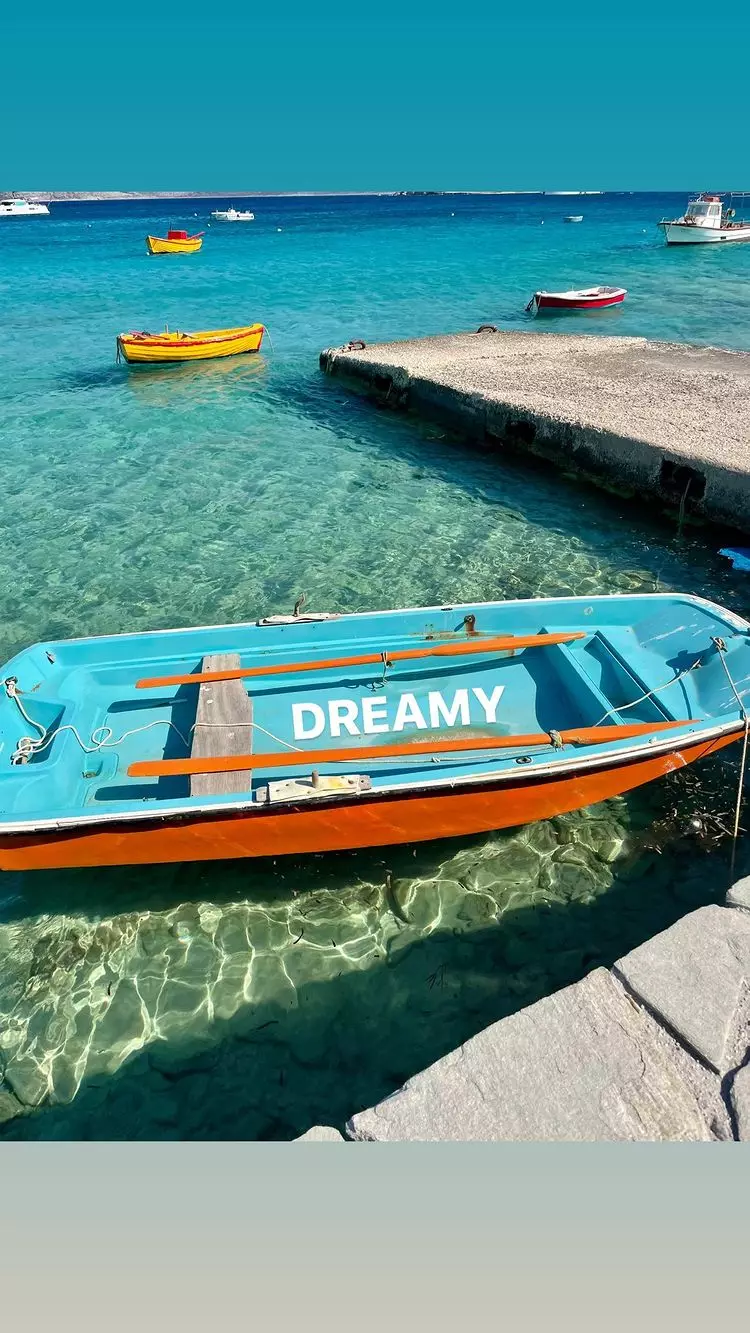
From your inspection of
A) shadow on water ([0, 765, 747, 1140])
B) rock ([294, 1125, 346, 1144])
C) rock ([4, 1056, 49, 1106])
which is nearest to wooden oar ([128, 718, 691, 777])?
shadow on water ([0, 765, 747, 1140])

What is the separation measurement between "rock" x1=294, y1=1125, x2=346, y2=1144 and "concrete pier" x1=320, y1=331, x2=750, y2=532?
10.1m

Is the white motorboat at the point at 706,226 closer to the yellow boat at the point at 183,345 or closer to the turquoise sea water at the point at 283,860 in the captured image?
the turquoise sea water at the point at 283,860

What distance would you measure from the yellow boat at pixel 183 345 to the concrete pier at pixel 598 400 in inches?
147

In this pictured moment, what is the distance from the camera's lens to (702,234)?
4838 cm

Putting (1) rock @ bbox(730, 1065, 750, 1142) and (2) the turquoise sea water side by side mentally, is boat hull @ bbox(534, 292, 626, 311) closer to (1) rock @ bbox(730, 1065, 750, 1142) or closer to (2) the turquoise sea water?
(2) the turquoise sea water

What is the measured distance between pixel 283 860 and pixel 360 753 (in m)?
1.26

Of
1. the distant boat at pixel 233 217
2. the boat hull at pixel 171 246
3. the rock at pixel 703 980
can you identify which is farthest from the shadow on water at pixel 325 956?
the distant boat at pixel 233 217

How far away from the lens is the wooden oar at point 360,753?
17.5ft

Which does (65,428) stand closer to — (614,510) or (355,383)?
(355,383)

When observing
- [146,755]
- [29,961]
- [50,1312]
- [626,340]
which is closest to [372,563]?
[146,755]

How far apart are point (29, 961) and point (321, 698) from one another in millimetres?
3074

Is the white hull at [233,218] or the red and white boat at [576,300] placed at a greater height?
the white hull at [233,218]

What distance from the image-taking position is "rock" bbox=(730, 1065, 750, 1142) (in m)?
3.29

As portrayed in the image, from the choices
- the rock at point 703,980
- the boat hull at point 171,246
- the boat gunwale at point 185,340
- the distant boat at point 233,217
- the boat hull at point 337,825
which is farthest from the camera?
the distant boat at point 233,217
